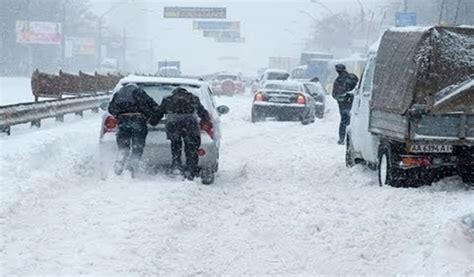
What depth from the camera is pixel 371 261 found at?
7.53 meters

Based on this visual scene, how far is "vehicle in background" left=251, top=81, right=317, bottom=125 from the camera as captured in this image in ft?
79.8

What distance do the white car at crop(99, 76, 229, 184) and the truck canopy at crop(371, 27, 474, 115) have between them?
255 centimetres

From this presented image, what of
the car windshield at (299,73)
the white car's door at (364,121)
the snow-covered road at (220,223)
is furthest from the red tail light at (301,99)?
the car windshield at (299,73)

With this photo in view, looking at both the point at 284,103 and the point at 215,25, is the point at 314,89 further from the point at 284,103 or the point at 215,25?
the point at 215,25

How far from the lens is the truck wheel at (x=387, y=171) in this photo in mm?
10531

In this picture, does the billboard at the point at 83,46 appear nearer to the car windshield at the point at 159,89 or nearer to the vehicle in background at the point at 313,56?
the vehicle in background at the point at 313,56

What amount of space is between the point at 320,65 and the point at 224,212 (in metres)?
52.4

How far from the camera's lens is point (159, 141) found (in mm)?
11562

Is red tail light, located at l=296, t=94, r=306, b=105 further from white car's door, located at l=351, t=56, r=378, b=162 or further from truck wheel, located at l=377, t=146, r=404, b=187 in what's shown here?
truck wheel, located at l=377, t=146, r=404, b=187

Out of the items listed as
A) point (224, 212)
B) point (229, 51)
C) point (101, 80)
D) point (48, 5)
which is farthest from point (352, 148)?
point (229, 51)

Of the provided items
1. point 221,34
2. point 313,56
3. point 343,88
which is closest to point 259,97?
point 343,88

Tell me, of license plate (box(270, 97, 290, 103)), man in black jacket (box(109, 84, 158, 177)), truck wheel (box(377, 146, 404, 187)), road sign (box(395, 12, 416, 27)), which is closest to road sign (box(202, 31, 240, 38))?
road sign (box(395, 12, 416, 27))

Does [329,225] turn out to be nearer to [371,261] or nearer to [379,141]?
[371,261]

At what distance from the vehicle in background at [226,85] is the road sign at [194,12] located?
2623 centimetres
